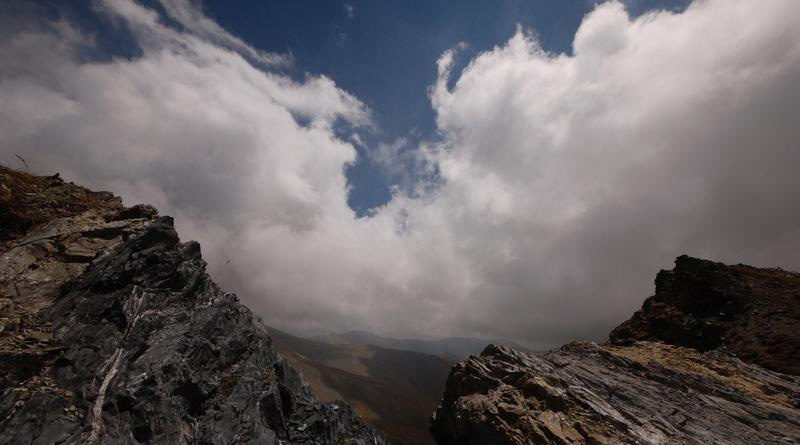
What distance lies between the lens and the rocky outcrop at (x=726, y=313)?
1316 inches

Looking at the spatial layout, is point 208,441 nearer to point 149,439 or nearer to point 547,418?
point 149,439

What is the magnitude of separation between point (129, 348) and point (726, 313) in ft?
199

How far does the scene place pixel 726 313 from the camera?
39.0 metres

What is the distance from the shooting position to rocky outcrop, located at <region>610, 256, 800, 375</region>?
3344 cm

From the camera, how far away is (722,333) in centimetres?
3625

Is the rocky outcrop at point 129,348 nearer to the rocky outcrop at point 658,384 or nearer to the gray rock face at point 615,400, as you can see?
the gray rock face at point 615,400

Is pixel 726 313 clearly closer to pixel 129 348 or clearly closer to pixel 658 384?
pixel 658 384

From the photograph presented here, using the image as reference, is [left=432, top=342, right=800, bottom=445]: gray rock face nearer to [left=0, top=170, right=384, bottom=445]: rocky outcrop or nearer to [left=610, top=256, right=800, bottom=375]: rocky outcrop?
[left=610, top=256, right=800, bottom=375]: rocky outcrop

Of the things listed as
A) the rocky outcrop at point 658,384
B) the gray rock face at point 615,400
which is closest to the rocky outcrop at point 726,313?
the rocky outcrop at point 658,384

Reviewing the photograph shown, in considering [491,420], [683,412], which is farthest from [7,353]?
[683,412]

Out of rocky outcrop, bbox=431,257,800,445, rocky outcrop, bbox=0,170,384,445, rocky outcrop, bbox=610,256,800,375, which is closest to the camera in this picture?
rocky outcrop, bbox=0,170,384,445

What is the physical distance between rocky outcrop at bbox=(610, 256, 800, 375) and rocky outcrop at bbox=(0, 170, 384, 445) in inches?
1458

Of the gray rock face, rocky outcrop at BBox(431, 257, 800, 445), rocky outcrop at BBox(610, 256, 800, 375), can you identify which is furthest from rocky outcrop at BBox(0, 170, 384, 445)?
rocky outcrop at BBox(610, 256, 800, 375)

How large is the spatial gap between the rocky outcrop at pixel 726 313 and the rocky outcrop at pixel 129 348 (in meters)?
37.0
